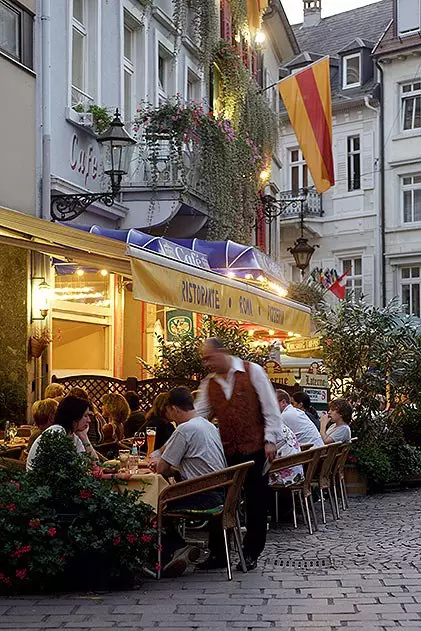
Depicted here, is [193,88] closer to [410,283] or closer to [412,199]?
[412,199]

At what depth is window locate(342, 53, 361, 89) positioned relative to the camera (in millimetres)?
38406

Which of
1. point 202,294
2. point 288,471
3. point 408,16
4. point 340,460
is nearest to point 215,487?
point 288,471

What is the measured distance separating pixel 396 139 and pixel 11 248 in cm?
2465

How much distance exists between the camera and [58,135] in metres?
14.5

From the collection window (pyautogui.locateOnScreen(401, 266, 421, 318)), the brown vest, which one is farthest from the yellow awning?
window (pyautogui.locateOnScreen(401, 266, 421, 318))

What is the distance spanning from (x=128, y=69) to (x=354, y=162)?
20.7 metres

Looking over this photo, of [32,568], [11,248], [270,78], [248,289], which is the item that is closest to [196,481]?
[32,568]

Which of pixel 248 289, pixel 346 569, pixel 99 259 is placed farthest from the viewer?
pixel 248 289

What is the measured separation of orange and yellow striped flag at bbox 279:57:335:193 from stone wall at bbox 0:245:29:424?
8278 mm

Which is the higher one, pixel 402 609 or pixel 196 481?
pixel 196 481

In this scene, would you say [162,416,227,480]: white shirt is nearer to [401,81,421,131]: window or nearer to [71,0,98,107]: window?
[71,0,98,107]: window

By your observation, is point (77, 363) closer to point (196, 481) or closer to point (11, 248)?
point (11, 248)

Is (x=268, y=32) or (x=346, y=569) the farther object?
(x=268, y=32)

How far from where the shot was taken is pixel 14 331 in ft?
44.3
